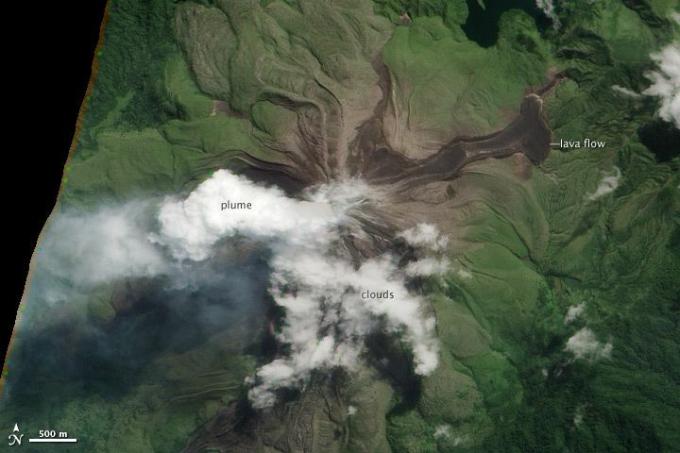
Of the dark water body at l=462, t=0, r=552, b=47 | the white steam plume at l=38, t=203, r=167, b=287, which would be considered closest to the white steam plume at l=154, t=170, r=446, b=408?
the white steam plume at l=38, t=203, r=167, b=287

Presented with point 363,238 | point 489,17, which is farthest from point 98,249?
point 489,17

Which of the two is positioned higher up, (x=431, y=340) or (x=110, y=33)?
(x=110, y=33)

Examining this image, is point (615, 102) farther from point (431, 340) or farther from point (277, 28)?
point (277, 28)

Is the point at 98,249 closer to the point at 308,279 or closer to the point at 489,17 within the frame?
the point at 308,279

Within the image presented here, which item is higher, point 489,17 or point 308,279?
point 489,17

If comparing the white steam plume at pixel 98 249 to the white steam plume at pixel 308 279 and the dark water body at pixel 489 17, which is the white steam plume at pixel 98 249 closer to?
the white steam plume at pixel 308 279

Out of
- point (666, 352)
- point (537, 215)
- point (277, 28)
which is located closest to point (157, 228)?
point (277, 28)

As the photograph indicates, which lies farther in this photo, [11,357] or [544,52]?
[544,52]
